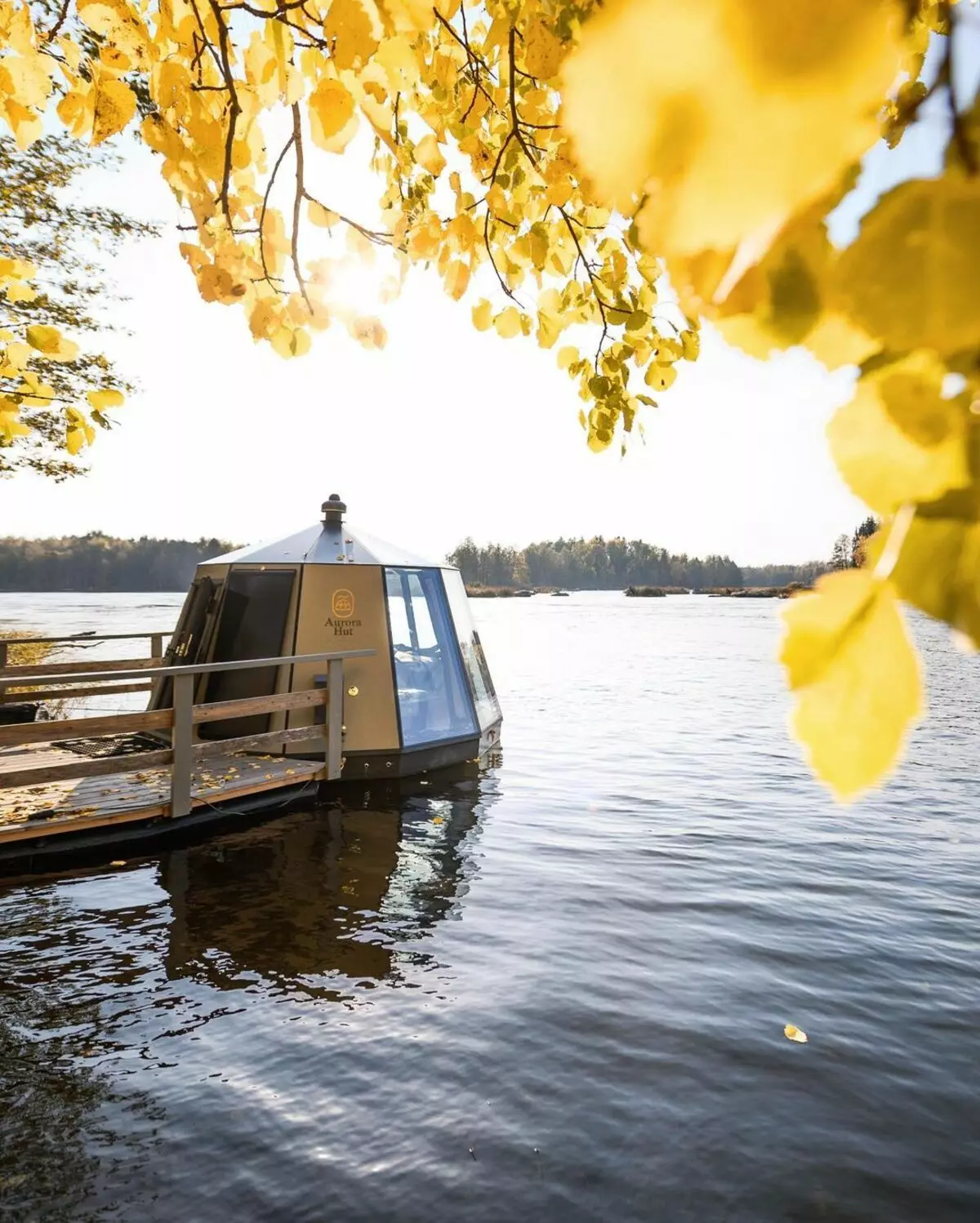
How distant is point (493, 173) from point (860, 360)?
2736mm

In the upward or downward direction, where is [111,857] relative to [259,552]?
downward

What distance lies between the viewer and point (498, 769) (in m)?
15.0

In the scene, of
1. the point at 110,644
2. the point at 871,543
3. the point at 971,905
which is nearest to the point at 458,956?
the point at 971,905

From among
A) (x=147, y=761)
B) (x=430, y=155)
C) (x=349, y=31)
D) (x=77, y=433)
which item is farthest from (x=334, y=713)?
(x=349, y=31)

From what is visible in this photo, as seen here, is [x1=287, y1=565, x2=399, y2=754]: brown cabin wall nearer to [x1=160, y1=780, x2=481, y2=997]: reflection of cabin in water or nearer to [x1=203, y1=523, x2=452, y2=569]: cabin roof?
[x1=203, y1=523, x2=452, y2=569]: cabin roof

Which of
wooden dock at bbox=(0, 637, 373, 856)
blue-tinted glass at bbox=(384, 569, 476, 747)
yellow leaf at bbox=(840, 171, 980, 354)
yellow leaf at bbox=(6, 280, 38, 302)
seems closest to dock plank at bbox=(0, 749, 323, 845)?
wooden dock at bbox=(0, 637, 373, 856)

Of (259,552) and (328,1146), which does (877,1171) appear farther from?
(259,552)

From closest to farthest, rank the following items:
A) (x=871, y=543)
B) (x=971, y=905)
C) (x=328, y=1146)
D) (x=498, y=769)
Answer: (x=871, y=543) < (x=328, y=1146) < (x=971, y=905) < (x=498, y=769)

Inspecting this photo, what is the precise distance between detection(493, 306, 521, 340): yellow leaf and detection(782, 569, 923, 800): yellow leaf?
2870mm

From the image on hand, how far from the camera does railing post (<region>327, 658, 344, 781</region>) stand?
11.5 m

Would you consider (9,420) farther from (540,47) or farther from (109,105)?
(540,47)

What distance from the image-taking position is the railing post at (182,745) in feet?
30.4

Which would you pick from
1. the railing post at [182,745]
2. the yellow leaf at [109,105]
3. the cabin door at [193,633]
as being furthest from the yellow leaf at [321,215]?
the cabin door at [193,633]

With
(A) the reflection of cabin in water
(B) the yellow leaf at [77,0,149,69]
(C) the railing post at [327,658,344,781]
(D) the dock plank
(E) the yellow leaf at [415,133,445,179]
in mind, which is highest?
(E) the yellow leaf at [415,133,445,179]
